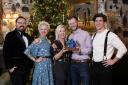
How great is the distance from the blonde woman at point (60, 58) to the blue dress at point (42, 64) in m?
0.13

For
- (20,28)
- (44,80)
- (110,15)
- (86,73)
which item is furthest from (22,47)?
(110,15)

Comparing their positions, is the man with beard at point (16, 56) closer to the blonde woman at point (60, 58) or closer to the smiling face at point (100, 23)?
the blonde woman at point (60, 58)

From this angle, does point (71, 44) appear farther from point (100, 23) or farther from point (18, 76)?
point (18, 76)

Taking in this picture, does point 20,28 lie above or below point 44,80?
above

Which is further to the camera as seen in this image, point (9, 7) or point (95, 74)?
point (9, 7)

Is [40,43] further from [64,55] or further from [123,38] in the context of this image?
[123,38]

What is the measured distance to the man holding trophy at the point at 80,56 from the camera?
5617 mm

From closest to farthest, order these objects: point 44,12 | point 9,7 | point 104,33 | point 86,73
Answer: point 104,33, point 86,73, point 44,12, point 9,7

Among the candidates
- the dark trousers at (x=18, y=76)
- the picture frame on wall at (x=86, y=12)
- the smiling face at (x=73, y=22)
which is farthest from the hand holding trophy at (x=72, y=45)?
the picture frame on wall at (x=86, y=12)

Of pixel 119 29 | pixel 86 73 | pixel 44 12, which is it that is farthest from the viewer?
pixel 119 29

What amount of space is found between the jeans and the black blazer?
0.83m

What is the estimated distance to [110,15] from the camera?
35.3ft

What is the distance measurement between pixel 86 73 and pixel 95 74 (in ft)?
1.42

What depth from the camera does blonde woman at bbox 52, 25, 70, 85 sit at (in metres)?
5.41
